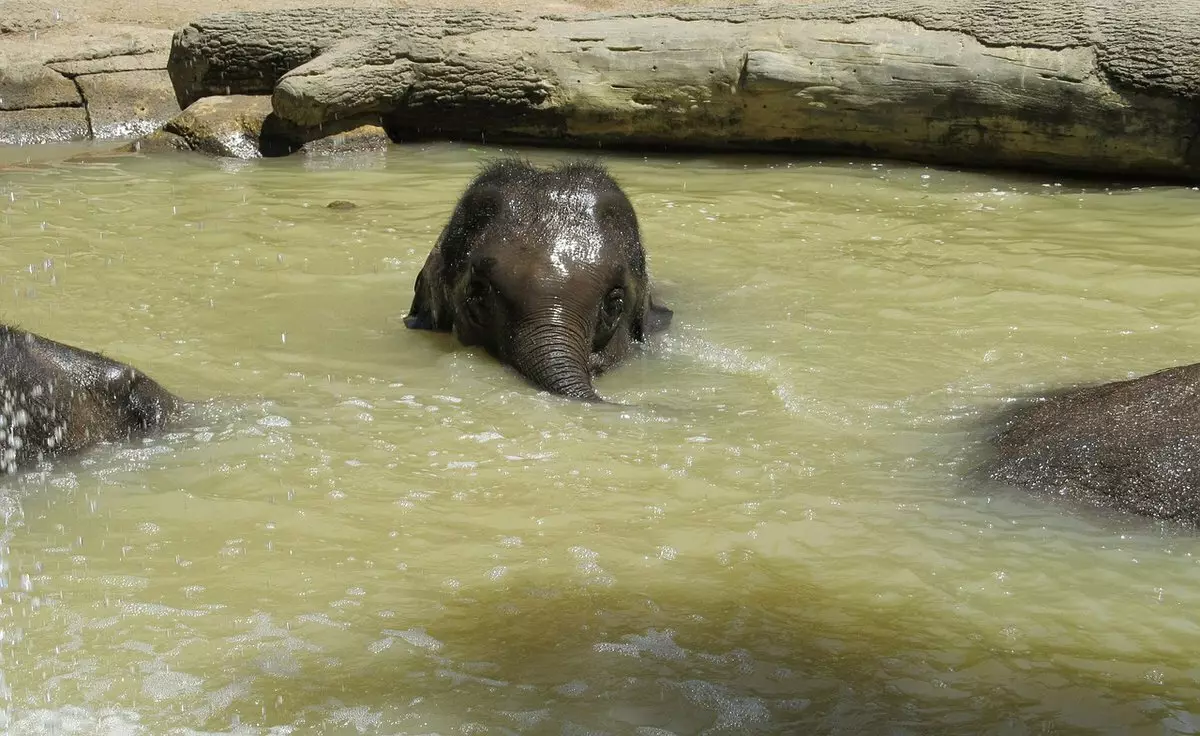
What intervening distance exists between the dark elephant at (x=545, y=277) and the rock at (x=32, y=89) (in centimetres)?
822

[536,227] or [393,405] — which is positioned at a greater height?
[536,227]

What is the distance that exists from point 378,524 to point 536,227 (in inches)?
100

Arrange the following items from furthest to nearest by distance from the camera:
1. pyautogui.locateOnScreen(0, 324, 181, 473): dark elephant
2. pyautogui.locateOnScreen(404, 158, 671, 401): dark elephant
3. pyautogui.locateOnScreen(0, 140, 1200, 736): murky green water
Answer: pyautogui.locateOnScreen(404, 158, 671, 401): dark elephant → pyautogui.locateOnScreen(0, 324, 181, 473): dark elephant → pyautogui.locateOnScreen(0, 140, 1200, 736): murky green water

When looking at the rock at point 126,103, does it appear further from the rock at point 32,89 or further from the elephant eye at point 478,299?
the elephant eye at point 478,299

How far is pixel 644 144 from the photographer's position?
1279 centimetres

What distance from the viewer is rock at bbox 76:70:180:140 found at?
14.5 metres

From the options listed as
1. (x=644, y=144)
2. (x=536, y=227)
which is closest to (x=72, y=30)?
(x=644, y=144)

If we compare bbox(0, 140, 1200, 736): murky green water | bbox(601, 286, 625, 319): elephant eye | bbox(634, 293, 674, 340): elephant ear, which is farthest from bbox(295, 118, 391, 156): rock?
bbox(601, 286, 625, 319): elephant eye

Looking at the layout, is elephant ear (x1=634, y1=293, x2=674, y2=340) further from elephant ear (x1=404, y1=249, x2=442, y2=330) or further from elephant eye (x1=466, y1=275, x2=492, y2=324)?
elephant ear (x1=404, y1=249, x2=442, y2=330)

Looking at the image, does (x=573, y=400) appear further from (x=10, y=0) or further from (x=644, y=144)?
(x=10, y=0)

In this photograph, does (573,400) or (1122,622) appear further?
(573,400)

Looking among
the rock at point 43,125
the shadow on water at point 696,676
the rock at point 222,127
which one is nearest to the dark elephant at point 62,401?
the shadow on water at point 696,676

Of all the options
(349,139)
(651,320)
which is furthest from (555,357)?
(349,139)

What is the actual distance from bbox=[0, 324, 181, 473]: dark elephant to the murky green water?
0.15 metres
